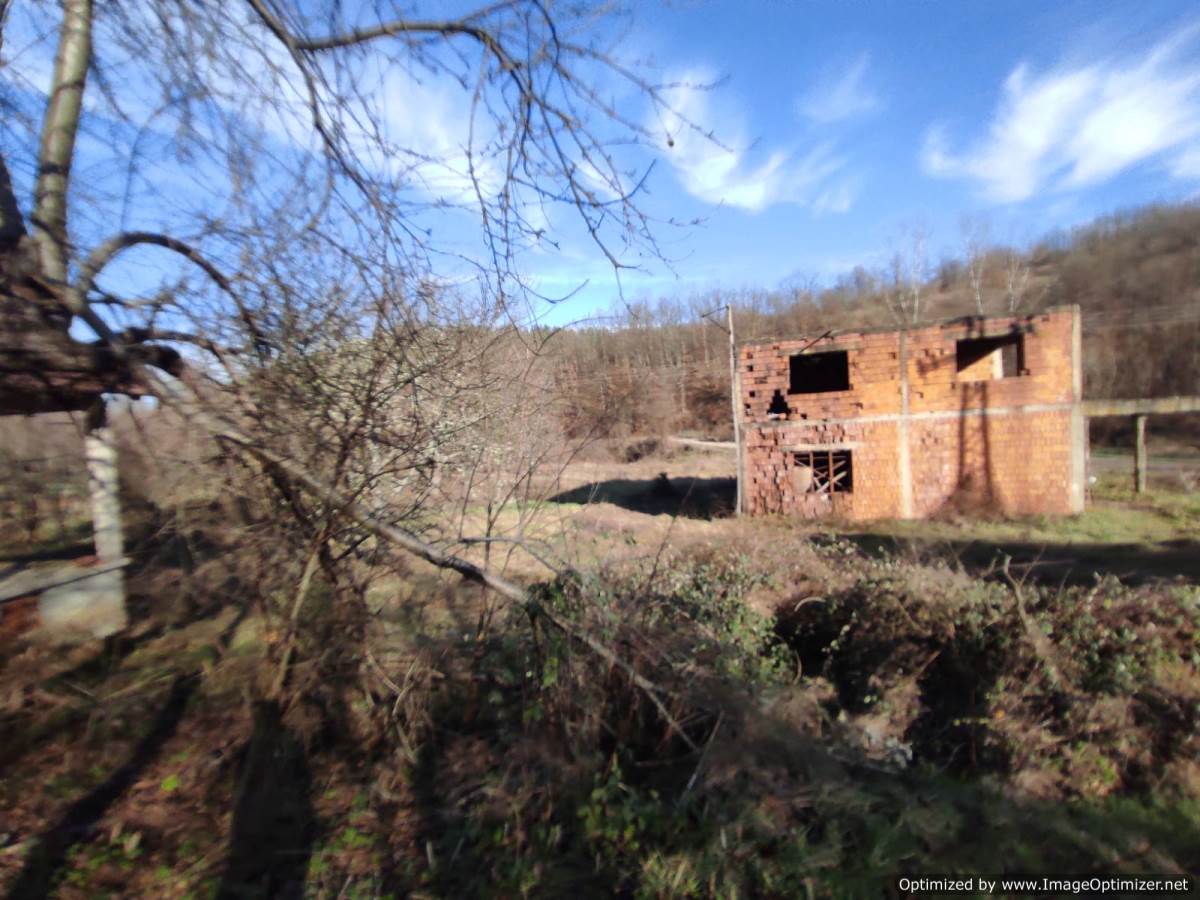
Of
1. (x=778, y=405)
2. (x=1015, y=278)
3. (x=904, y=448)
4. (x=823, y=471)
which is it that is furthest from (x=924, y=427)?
(x=1015, y=278)

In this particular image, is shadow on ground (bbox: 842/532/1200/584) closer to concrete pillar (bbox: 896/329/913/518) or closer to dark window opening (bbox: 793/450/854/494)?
concrete pillar (bbox: 896/329/913/518)

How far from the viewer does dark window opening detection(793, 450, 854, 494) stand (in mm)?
15695

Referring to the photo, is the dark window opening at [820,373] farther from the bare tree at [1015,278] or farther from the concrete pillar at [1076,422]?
the bare tree at [1015,278]

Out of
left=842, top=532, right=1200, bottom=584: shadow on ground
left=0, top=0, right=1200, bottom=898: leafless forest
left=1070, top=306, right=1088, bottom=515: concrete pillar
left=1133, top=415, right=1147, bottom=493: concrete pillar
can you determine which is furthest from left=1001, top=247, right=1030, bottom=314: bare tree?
left=0, top=0, right=1200, bottom=898: leafless forest

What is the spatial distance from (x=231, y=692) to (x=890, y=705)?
15.6 feet

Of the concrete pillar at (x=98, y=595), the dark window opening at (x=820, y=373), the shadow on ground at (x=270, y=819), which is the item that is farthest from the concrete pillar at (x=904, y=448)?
the concrete pillar at (x=98, y=595)

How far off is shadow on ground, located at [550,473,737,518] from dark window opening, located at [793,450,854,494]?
7.10 feet

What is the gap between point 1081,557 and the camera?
10992 millimetres

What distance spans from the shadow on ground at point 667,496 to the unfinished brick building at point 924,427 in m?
2.16

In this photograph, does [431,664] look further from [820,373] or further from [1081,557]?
[820,373]

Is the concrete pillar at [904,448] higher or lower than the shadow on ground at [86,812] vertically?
higher

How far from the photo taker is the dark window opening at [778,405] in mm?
16062

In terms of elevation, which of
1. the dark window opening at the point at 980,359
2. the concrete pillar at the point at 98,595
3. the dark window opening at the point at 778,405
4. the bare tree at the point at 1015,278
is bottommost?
the concrete pillar at the point at 98,595

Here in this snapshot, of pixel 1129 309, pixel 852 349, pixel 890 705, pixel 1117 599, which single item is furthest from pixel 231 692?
pixel 1129 309
